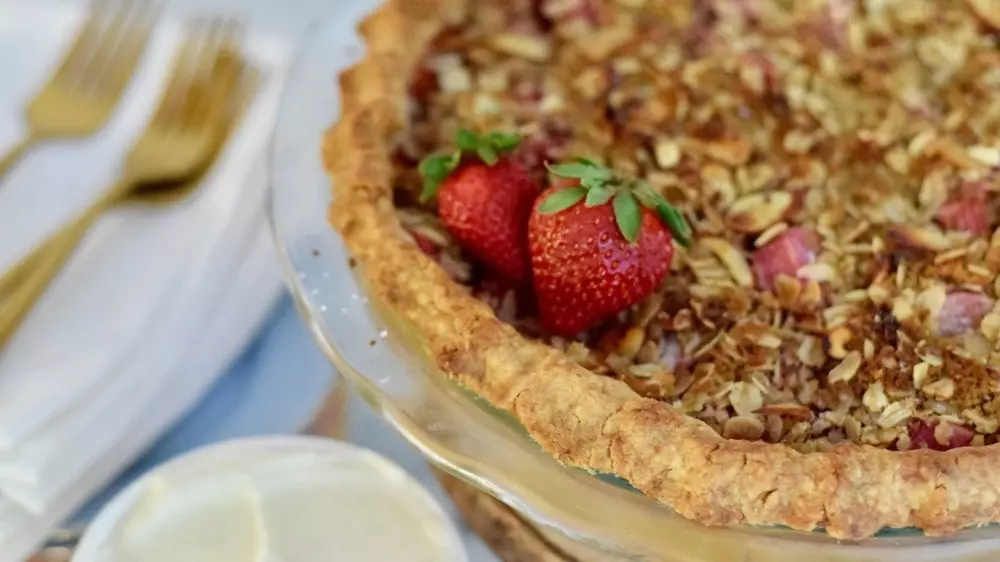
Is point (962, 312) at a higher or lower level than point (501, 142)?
lower

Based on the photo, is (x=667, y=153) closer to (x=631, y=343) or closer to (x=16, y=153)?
(x=631, y=343)

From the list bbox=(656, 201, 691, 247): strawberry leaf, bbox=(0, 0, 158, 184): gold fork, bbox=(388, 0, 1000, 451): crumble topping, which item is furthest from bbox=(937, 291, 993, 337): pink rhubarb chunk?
bbox=(0, 0, 158, 184): gold fork

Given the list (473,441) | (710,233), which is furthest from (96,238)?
(710,233)

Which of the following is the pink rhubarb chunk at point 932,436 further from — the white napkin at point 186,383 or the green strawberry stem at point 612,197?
the white napkin at point 186,383

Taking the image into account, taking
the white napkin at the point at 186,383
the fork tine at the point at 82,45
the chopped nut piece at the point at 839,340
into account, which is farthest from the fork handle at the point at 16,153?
the chopped nut piece at the point at 839,340

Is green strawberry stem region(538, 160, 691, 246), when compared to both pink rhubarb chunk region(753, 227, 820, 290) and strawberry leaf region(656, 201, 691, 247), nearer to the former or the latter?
strawberry leaf region(656, 201, 691, 247)
